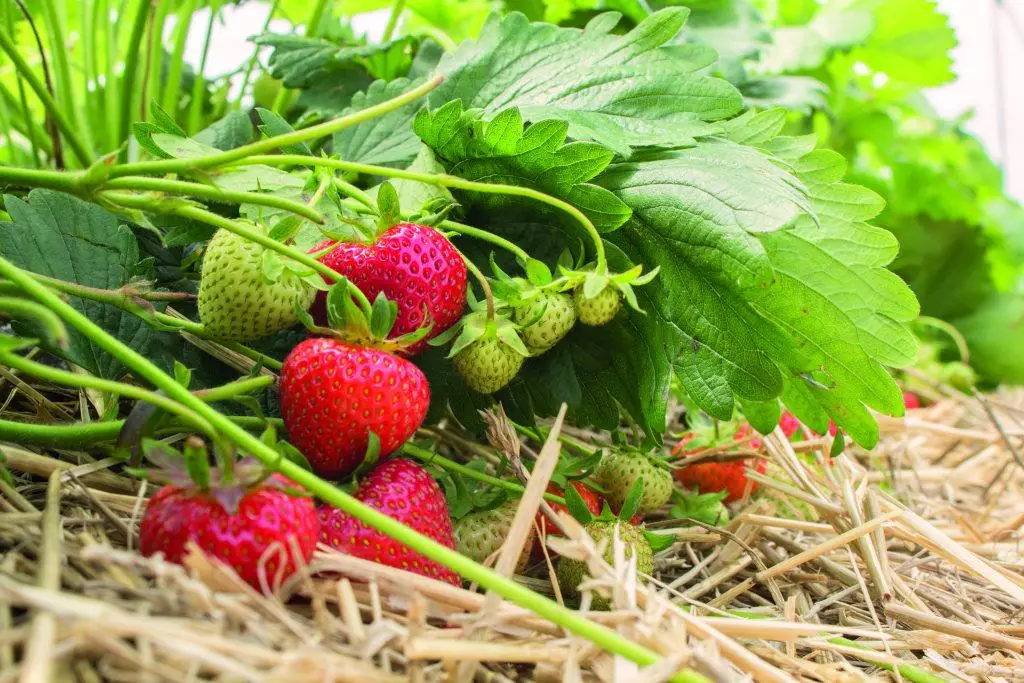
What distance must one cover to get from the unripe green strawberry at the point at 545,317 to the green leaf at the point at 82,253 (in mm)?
312

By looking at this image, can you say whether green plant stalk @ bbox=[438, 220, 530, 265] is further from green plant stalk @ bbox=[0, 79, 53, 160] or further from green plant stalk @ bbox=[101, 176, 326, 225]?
green plant stalk @ bbox=[0, 79, 53, 160]

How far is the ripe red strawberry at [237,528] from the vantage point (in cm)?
48

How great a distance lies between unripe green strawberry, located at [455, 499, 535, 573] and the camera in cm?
68

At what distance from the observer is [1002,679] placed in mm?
666

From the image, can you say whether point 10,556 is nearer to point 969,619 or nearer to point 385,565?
point 385,565

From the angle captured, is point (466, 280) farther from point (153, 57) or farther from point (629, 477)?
point (153, 57)

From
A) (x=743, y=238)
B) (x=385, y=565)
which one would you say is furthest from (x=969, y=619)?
(x=385, y=565)

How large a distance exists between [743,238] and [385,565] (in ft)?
1.25

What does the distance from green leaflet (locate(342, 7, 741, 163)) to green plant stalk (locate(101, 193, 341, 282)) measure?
0.31 metres

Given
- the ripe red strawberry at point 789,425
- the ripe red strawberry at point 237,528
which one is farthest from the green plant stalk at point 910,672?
the ripe red strawberry at point 789,425

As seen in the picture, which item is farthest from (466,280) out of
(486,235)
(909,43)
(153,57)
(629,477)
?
(909,43)

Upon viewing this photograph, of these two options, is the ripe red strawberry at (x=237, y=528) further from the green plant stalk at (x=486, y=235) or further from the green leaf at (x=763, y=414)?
the green leaf at (x=763, y=414)

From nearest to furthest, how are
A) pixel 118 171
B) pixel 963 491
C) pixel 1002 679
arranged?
pixel 118 171 < pixel 1002 679 < pixel 963 491

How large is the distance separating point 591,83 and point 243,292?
1.34ft
